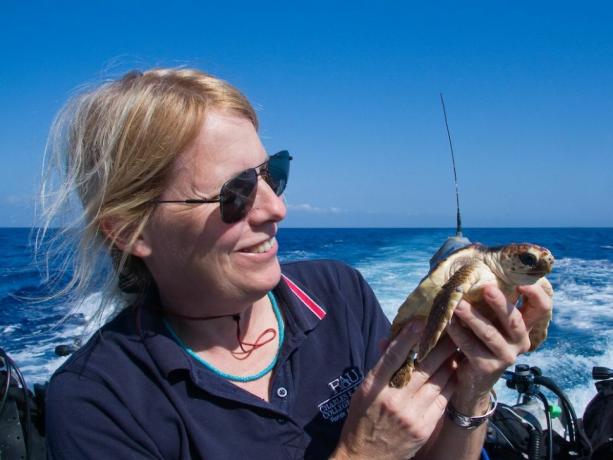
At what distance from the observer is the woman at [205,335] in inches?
57.7

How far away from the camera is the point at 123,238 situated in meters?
1.67

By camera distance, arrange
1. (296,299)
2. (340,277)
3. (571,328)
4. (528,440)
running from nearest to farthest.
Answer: (296,299) → (340,277) → (528,440) → (571,328)

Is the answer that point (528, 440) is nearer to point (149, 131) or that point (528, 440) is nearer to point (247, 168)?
point (247, 168)

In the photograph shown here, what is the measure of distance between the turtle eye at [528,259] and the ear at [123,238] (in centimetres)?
133

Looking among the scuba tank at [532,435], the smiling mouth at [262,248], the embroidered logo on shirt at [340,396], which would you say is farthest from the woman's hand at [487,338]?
the scuba tank at [532,435]

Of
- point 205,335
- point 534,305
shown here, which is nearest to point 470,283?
point 534,305

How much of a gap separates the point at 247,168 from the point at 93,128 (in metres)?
0.53

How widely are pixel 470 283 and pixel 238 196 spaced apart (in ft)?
2.82

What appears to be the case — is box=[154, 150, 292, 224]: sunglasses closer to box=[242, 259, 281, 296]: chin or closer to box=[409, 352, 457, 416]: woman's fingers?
box=[242, 259, 281, 296]: chin

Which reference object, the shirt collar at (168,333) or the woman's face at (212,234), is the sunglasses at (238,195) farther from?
the shirt collar at (168,333)

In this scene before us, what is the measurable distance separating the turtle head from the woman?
12 cm

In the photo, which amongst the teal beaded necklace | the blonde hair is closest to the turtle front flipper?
the teal beaded necklace

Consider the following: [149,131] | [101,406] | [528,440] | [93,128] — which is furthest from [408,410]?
[528,440]

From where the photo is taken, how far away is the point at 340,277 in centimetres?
212
